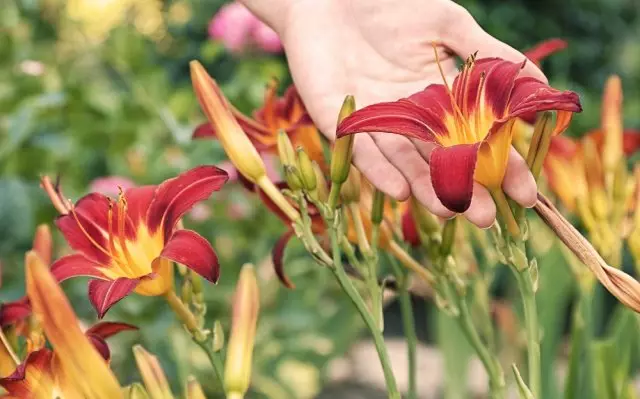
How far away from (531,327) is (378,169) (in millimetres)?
137

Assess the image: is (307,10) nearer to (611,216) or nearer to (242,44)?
(611,216)

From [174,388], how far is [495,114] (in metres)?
1.15

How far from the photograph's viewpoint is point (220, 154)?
156 centimetres

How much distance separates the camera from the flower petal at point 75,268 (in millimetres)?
508

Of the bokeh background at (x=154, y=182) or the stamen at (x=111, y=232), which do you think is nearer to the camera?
the stamen at (x=111, y=232)

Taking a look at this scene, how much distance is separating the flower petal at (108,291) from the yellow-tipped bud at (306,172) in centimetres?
12

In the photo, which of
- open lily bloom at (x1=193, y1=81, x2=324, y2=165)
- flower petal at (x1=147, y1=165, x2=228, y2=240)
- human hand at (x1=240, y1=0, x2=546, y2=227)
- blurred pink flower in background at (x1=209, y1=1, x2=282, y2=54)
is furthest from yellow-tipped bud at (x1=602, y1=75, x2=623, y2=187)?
blurred pink flower in background at (x1=209, y1=1, x2=282, y2=54)

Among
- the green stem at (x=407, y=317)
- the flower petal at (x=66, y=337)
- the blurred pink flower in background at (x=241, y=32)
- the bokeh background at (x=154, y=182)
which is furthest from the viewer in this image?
the blurred pink flower in background at (x=241, y=32)

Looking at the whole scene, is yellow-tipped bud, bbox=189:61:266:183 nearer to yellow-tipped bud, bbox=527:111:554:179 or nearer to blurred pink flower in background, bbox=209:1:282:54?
yellow-tipped bud, bbox=527:111:554:179

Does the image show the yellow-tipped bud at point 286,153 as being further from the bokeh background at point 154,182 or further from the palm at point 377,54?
the bokeh background at point 154,182

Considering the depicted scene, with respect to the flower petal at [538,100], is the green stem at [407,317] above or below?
below

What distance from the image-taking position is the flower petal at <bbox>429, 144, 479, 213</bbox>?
42cm

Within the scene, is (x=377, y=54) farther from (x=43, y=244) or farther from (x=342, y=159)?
(x=43, y=244)

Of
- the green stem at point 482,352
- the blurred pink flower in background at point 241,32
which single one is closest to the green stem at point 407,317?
the green stem at point 482,352
